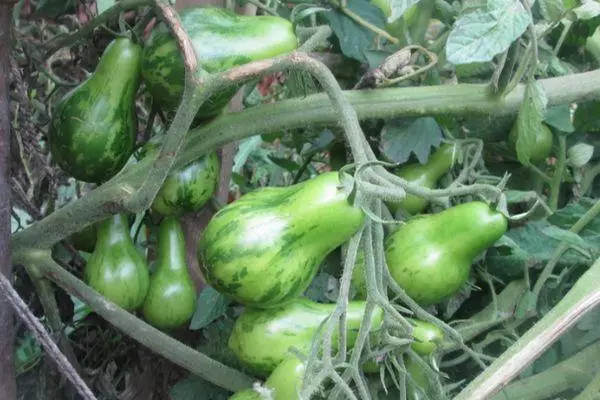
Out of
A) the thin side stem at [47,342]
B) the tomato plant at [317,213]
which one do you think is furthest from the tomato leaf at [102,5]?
the thin side stem at [47,342]

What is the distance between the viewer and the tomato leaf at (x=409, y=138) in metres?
0.88

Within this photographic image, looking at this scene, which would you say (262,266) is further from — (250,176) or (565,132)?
(250,176)

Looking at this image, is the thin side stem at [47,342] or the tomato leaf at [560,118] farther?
the tomato leaf at [560,118]

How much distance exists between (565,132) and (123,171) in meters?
0.57

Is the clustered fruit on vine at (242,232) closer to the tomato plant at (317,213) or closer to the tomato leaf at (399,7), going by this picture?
the tomato plant at (317,213)

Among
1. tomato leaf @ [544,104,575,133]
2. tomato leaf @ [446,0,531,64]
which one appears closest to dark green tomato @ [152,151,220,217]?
tomato leaf @ [446,0,531,64]

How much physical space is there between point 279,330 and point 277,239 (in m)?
0.10

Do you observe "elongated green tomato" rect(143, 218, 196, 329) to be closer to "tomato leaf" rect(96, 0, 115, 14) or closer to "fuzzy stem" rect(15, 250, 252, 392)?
"fuzzy stem" rect(15, 250, 252, 392)

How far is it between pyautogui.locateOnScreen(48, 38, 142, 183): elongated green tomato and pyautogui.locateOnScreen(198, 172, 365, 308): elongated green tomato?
0.62 feet

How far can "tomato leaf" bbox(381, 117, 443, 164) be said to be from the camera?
882 mm

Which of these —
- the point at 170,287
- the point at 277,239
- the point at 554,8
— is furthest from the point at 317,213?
the point at 554,8

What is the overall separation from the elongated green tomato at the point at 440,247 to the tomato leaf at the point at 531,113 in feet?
0.28

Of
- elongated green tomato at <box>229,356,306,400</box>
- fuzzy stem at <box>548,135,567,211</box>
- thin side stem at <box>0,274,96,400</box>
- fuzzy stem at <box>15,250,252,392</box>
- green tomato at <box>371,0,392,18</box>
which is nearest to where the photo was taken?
thin side stem at <box>0,274,96,400</box>

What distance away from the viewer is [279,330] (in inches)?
29.0
